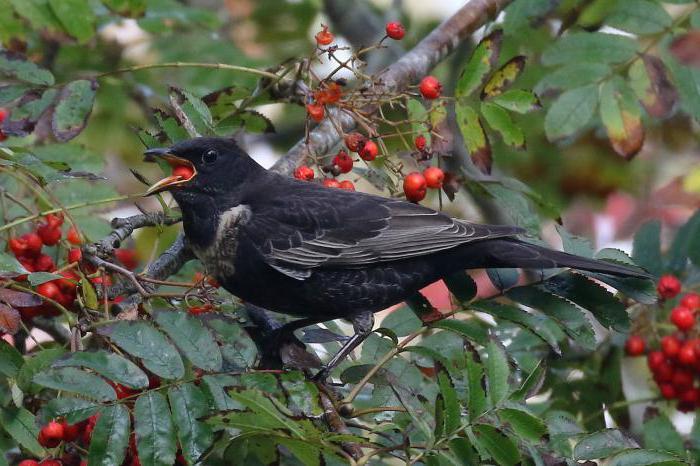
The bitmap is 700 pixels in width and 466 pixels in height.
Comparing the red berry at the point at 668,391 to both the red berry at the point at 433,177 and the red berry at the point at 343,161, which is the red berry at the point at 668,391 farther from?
the red berry at the point at 343,161

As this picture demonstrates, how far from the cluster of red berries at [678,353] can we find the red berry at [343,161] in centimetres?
136

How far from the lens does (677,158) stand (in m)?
7.73

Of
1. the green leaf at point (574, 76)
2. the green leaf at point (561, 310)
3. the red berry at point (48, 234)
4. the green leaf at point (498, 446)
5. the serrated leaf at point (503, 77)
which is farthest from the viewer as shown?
the green leaf at point (574, 76)

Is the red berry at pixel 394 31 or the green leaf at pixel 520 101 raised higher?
the red berry at pixel 394 31

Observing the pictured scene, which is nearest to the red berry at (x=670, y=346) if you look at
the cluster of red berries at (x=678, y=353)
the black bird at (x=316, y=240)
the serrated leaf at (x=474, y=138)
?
the cluster of red berries at (x=678, y=353)

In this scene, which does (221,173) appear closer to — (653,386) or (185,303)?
(185,303)

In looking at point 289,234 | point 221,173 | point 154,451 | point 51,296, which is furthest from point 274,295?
point 154,451

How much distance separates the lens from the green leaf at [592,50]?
14.3ft

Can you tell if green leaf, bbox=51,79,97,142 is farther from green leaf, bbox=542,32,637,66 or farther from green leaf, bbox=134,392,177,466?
green leaf, bbox=542,32,637,66

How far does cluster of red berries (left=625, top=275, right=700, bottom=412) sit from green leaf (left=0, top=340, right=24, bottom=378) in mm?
2454

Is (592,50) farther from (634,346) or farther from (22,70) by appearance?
(22,70)

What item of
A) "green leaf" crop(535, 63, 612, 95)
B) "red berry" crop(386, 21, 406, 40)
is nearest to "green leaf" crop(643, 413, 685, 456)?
"green leaf" crop(535, 63, 612, 95)

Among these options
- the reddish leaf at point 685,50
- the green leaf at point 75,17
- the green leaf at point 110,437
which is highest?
the green leaf at point 75,17

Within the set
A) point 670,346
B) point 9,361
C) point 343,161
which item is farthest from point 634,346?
point 9,361
